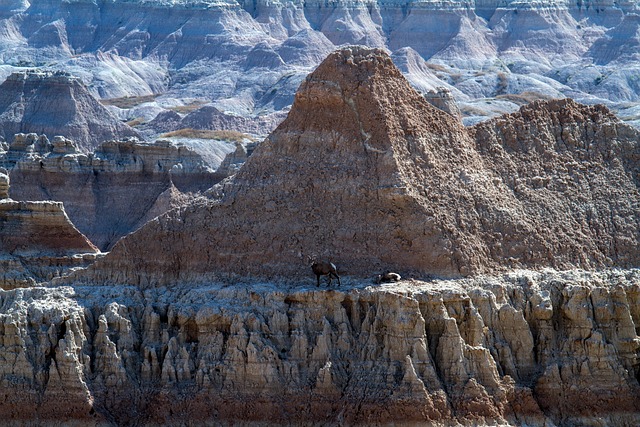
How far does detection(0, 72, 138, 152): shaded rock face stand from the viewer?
123 metres

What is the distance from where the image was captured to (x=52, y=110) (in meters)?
125

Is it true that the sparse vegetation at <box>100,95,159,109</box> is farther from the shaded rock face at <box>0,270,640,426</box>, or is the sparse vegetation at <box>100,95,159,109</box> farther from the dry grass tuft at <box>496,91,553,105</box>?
the shaded rock face at <box>0,270,640,426</box>

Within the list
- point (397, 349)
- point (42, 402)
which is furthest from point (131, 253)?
point (397, 349)

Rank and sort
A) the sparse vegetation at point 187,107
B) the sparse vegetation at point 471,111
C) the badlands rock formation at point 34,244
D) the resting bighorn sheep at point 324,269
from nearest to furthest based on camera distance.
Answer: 1. the resting bighorn sheep at point 324,269
2. the badlands rock formation at point 34,244
3. the sparse vegetation at point 471,111
4. the sparse vegetation at point 187,107

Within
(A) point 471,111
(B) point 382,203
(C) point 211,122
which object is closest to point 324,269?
(B) point 382,203

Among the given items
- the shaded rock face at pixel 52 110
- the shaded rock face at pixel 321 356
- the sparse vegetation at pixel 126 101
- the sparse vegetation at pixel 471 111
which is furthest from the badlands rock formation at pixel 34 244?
the sparse vegetation at pixel 126 101

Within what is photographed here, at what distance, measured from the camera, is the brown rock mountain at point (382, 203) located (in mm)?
42844

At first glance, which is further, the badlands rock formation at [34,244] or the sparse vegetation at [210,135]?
the sparse vegetation at [210,135]

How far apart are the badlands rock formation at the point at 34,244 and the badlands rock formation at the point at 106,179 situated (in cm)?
3061

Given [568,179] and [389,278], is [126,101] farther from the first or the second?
[389,278]

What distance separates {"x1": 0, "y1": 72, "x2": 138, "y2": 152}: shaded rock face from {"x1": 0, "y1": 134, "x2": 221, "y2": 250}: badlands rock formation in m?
28.7

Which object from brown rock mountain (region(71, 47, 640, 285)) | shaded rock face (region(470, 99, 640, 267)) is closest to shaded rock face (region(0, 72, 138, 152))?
shaded rock face (region(470, 99, 640, 267))

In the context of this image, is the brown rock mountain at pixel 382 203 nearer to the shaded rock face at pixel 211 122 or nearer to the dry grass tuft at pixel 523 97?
the shaded rock face at pixel 211 122

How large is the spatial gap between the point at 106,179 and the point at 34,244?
37089mm
